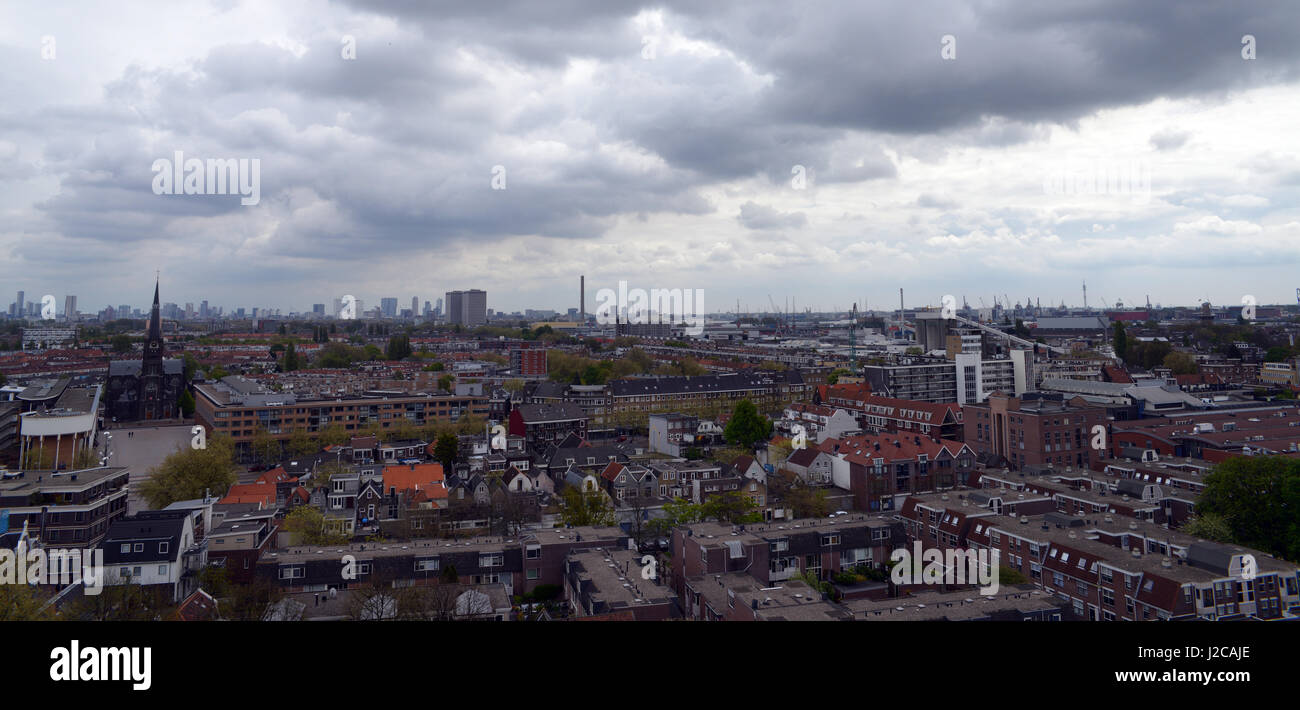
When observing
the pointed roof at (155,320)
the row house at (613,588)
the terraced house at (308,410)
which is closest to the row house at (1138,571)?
the row house at (613,588)

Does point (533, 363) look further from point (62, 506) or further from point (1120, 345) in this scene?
point (1120, 345)

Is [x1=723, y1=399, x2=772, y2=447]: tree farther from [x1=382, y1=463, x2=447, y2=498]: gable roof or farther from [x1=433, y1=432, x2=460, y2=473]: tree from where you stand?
[x1=382, y1=463, x2=447, y2=498]: gable roof

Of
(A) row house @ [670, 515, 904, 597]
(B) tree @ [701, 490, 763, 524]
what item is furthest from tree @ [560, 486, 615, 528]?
(A) row house @ [670, 515, 904, 597]

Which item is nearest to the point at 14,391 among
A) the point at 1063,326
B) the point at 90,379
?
the point at 90,379

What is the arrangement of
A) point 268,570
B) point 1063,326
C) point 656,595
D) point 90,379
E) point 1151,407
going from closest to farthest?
point 656,595
point 268,570
point 1151,407
point 90,379
point 1063,326

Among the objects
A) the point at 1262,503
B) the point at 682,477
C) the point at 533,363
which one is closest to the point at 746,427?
the point at 682,477
